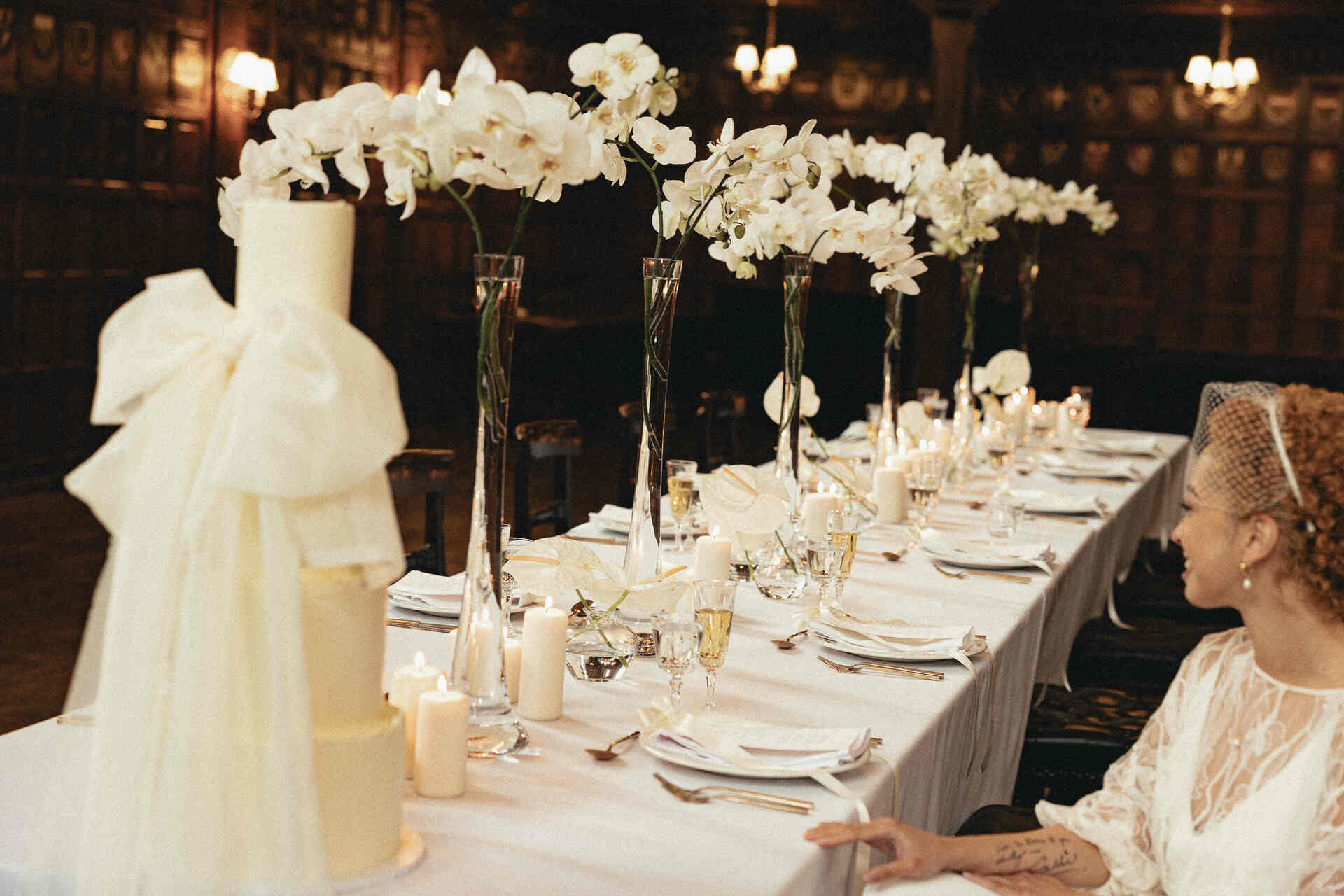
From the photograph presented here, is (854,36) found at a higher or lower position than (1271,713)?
higher

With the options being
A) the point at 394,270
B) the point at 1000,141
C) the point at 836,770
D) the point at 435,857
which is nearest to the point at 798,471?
the point at 836,770

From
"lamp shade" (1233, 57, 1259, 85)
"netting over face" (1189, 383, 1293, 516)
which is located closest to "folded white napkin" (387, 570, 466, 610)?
"netting over face" (1189, 383, 1293, 516)

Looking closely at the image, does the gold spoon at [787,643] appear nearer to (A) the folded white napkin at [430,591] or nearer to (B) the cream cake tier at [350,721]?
(A) the folded white napkin at [430,591]

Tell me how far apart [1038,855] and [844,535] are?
84cm

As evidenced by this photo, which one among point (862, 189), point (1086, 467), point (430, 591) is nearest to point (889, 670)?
point (430, 591)

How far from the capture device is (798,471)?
3.10 m

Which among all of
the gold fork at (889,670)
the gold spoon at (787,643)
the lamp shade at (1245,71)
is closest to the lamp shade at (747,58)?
the lamp shade at (1245,71)

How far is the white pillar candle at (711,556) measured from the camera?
247cm

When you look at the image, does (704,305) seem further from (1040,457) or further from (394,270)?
(1040,457)

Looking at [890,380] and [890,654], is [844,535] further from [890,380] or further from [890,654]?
[890,380]

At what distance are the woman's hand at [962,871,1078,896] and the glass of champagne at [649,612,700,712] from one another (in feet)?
1.46

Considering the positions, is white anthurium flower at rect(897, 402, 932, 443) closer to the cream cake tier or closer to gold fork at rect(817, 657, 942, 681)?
gold fork at rect(817, 657, 942, 681)

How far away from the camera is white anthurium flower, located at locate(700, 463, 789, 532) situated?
260cm

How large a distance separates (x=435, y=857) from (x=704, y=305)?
11.3 metres
